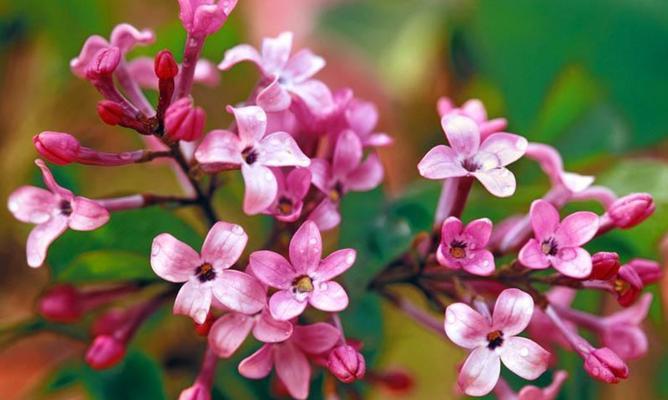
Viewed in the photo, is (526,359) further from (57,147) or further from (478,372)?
(57,147)

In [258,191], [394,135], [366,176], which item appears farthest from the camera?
[394,135]

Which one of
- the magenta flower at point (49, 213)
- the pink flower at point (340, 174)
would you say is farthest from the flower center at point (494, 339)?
the magenta flower at point (49, 213)

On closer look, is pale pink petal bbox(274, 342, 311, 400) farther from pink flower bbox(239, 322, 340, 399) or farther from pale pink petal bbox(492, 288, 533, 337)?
pale pink petal bbox(492, 288, 533, 337)

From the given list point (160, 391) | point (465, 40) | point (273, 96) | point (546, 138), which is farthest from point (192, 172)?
point (465, 40)

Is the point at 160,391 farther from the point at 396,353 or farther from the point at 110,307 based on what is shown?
the point at 396,353

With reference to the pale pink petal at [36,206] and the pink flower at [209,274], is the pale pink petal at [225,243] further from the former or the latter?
the pale pink petal at [36,206]

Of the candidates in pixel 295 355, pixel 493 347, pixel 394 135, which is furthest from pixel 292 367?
pixel 394 135

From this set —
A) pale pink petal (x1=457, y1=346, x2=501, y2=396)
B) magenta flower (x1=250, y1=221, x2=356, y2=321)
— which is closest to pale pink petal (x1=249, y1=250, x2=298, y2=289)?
magenta flower (x1=250, y1=221, x2=356, y2=321)
